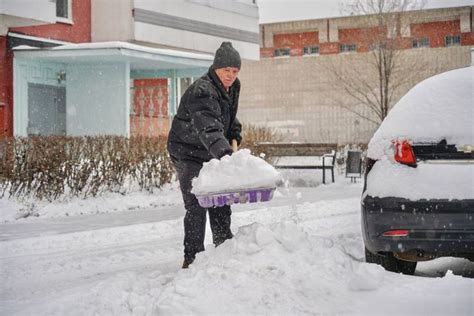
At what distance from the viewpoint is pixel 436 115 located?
203 inches

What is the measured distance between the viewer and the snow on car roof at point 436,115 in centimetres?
503

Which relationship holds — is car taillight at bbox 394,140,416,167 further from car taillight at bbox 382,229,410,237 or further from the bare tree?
the bare tree

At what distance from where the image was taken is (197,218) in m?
5.54

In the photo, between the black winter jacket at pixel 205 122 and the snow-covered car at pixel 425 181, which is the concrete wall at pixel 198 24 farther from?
the snow-covered car at pixel 425 181

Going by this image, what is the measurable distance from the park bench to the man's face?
12.0 metres

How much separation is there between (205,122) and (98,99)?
1413 centimetres

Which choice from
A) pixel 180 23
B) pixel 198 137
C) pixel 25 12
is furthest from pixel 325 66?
pixel 198 137

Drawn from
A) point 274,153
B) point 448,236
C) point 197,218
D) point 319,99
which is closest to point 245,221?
point 197,218

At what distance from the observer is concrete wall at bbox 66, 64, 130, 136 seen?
18344 millimetres

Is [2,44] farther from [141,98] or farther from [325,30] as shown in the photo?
[325,30]

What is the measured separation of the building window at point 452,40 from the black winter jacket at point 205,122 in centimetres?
2674

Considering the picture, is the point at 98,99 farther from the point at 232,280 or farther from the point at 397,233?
the point at 232,280

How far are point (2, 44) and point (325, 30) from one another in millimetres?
18694

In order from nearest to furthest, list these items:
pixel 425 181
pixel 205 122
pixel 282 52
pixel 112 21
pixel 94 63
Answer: pixel 425 181 < pixel 205 122 < pixel 94 63 < pixel 112 21 < pixel 282 52
